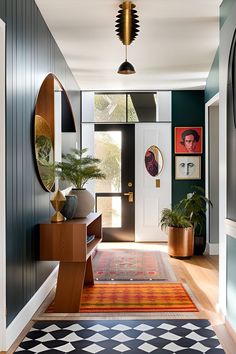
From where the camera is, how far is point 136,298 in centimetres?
450

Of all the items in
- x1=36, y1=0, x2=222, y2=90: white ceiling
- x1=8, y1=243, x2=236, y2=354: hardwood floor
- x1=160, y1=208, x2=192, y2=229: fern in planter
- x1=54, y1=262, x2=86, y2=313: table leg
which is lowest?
x1=8, y1=243, x2=236, y2=354: hardwood floor

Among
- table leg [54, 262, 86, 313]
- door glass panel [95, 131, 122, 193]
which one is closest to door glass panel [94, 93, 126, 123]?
door glass panel [95, 131, 122, 193]

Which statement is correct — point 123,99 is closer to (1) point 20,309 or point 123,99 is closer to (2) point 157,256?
(2) point 157,256

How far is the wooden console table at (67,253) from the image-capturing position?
157 inches

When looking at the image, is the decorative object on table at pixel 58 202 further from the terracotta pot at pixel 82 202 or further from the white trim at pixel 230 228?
the white trim at pixel 230 228

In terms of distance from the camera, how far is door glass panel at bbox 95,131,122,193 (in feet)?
26.2

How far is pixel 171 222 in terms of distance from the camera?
656 cm

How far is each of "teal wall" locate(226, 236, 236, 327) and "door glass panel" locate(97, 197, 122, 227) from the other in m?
4.34

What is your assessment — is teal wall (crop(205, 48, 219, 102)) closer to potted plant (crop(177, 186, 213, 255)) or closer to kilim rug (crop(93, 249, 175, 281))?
potted plant (crop(177, 186, 213, 255))

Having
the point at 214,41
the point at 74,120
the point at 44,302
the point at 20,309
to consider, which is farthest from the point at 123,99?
the point at 20,309

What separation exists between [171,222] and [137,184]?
1570mm

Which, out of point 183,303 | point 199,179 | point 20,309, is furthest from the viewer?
point 199,179

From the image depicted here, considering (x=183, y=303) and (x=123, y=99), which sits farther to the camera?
(x=123, y=99)

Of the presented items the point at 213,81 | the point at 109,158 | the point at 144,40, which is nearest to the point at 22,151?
the point at 144,40
